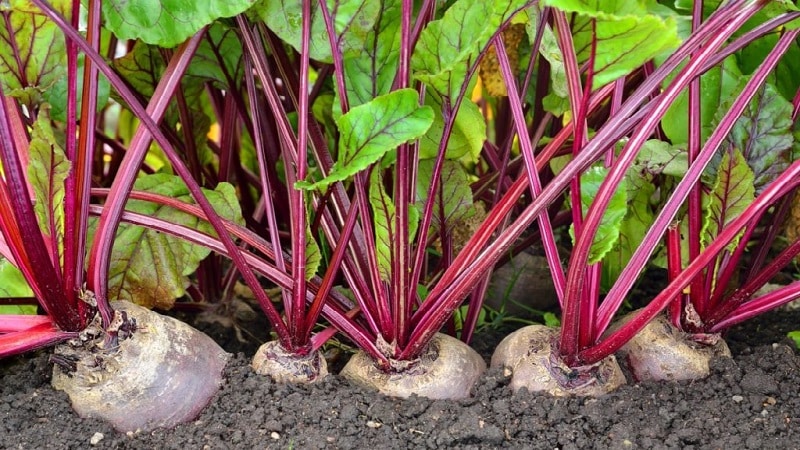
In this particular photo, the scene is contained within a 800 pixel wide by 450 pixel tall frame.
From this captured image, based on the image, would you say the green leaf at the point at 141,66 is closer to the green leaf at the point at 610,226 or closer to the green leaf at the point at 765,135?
the green leaf at the point at 610,226

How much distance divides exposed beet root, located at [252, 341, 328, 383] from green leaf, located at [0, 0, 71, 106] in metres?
0.56

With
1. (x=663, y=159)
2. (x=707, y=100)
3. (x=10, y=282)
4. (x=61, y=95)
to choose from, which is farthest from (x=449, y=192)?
(x=10, y=282)

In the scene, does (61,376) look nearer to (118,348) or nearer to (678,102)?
(118,348)

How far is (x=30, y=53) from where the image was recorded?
1.30 m

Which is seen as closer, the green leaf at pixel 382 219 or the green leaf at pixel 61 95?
the green leaf at pixel 382 219

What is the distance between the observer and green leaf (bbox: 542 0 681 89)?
89 cm

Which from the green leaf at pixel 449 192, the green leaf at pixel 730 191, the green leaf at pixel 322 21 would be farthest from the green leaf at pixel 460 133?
the green leaf at pixel 730 191

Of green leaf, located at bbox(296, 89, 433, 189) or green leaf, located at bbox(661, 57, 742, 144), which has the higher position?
green leaf, located at bbox(296, 89, 433, 189)

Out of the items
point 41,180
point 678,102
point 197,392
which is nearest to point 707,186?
point 678,102

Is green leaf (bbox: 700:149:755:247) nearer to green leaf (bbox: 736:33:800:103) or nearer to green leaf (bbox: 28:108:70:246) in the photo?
green leaf (bbox: 736:33:800:103)

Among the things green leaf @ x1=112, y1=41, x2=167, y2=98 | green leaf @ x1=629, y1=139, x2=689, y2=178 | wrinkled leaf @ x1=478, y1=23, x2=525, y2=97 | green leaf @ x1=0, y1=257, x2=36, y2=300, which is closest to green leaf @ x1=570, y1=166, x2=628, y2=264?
green leaf @ x1=629, y1=139, x2=689, y2=178

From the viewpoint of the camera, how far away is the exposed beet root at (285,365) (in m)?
1.29

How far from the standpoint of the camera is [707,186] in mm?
1349

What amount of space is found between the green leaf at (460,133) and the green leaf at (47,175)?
0.54 meters
